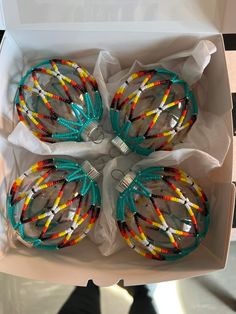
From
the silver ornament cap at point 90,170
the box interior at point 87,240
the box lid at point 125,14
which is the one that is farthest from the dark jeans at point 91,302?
the box lid at point 125,14

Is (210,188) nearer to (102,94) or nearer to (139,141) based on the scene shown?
(139,141)

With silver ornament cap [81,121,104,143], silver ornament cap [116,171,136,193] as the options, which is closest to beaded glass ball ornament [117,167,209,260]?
silver ornament cap [116,171,136,193]

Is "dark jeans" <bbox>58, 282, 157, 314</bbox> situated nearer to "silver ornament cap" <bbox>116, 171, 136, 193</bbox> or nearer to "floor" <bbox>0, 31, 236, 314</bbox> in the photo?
"floor" <bbox>0, 31, 236, 314</bbox>

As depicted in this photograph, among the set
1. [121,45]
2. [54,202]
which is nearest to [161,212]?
[54,202]

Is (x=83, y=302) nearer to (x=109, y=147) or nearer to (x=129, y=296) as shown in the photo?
(x=129, y=296)

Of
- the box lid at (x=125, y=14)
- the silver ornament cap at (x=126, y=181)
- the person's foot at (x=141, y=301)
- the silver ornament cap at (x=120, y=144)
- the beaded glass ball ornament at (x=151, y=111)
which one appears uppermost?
the box lid at (x=125, y=14)

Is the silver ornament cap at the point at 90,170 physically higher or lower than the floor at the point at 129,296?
higher

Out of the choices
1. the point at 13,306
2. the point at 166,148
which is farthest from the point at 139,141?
the point at 13,306

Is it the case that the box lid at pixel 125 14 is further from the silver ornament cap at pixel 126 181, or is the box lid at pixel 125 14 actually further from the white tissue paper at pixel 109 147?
the silver ornament cap at pixel 126 181
